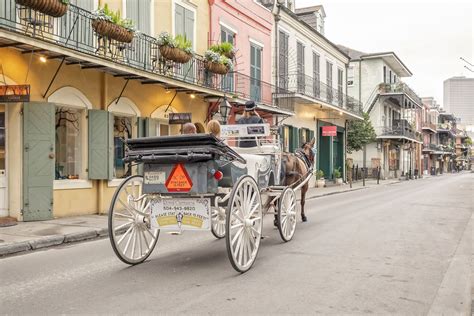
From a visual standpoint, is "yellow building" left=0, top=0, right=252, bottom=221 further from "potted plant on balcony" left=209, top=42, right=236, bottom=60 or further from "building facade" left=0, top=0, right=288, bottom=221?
"potted plant on balcony" left=209, top=42, right=236, bottom=60

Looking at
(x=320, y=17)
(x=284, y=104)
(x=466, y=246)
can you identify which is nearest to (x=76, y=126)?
(x=466, y=246)

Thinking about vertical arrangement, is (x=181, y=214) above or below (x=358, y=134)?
below

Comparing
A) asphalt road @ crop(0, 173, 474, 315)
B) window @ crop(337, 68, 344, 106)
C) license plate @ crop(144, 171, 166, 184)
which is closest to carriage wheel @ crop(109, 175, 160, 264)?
asphalt road @ crop(0, 173, 474, 315)

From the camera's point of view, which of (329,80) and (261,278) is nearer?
(261,278)

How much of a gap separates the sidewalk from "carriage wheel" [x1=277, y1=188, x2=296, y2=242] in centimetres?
355

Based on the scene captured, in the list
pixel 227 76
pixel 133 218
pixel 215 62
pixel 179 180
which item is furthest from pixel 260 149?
pixel 227 76

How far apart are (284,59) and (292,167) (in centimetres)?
1500

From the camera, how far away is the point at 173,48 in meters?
13.5

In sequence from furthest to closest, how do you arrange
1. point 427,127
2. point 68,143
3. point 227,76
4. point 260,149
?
point 427,127, point 227,76, point 68,143, point 260,149

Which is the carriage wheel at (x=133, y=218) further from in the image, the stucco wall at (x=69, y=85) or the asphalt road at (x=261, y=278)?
the stucco wall at (x=69, y=85)

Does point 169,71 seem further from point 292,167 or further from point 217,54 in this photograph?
point 292,167

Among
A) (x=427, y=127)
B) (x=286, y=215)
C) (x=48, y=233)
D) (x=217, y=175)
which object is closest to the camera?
(x=217, y=175)

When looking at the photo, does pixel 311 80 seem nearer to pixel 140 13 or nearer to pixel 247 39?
pixel 247 39

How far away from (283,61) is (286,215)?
16.5 meters
